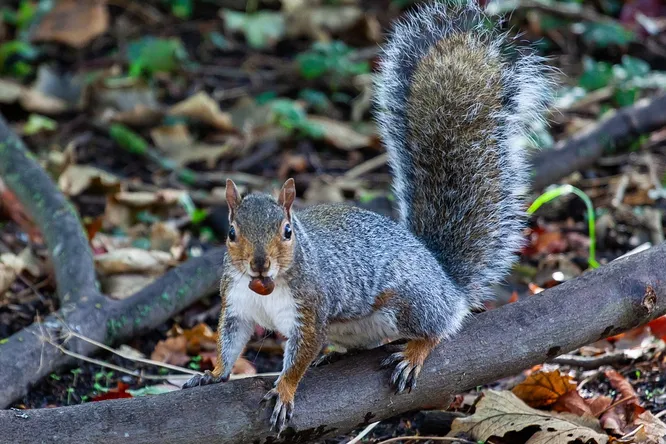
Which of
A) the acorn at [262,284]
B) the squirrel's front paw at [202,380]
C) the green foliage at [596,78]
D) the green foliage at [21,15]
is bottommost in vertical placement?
the green foliage at [596,78]

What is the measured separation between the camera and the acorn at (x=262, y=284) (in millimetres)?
2023

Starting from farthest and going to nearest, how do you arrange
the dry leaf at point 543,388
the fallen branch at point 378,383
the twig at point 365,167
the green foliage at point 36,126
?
the green foliage at point 36,126 → the twig at point 365,167 → the dry leaf at point 543,388 → the fallen branch at point 378,383

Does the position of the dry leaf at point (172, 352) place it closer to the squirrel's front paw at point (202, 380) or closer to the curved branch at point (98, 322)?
the curved branch at point (98, 322)

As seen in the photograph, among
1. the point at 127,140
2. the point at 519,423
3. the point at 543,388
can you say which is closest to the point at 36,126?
the point at 127,140

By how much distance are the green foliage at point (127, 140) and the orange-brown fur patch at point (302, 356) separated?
266cm

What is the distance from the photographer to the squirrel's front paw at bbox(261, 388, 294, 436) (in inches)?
81.4

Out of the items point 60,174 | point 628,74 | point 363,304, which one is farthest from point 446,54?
point 628,74

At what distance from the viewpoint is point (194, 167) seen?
4.66 meters

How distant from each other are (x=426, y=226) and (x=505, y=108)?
15.6 inches

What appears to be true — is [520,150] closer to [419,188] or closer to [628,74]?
[419,188]

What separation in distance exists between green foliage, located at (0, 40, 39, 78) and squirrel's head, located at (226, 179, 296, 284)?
11.7ft

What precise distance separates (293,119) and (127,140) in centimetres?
83

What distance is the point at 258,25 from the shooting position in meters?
5.60

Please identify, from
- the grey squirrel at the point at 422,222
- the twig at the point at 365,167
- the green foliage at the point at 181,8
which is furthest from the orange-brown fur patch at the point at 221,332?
the green foliage at the point at 181,8
